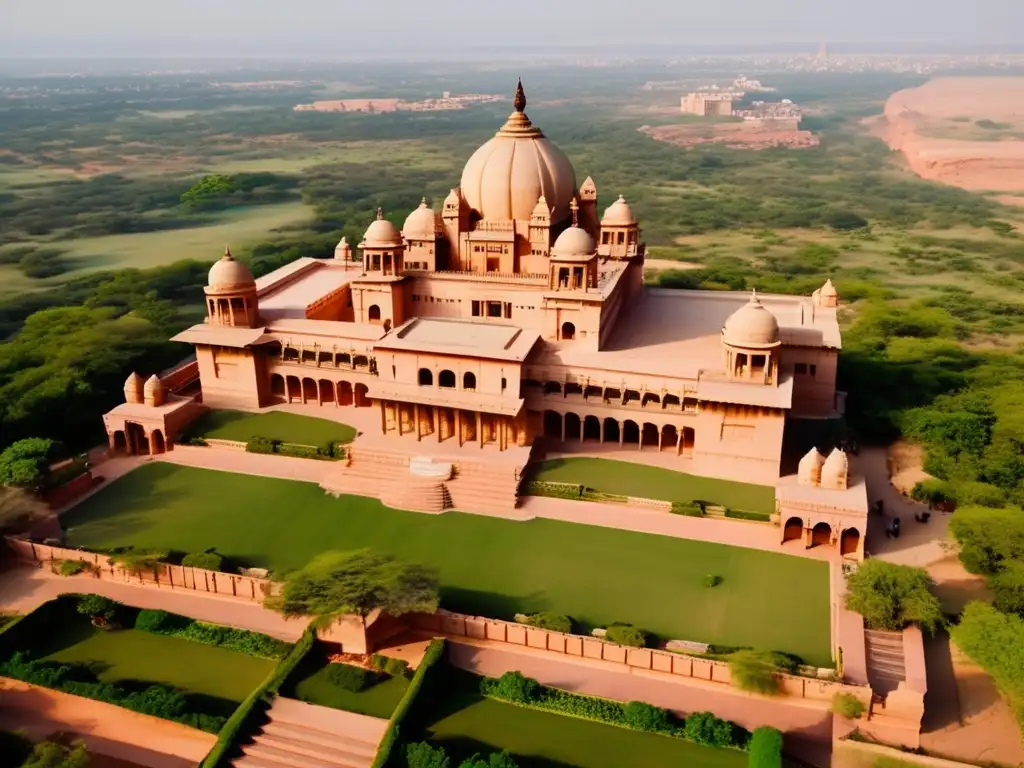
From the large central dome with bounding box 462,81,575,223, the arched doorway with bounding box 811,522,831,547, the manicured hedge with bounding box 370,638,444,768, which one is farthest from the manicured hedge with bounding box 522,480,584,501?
the large central dome with bounding box 462,81,575,223

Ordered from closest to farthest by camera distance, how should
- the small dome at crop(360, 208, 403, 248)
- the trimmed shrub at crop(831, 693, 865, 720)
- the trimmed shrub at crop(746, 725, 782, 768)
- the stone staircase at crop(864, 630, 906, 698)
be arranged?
the trimmed shrub at crop(746, 725, 782, 768)
the trimmed shrub at crop(831, 693, 865, 720)
the stone staircase at crop(864, 630, 906, 698)
the small dome at crop(360, 208, 403, 248)

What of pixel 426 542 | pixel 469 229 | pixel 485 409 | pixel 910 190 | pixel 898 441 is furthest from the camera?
pixel 910 190

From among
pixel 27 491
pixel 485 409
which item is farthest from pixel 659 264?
pixel 27 491

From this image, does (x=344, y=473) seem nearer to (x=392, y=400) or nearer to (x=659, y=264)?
(x=392, y=400)

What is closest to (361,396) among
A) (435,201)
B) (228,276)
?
(228,276)

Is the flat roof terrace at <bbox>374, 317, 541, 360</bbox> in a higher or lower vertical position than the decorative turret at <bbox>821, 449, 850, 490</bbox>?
higher

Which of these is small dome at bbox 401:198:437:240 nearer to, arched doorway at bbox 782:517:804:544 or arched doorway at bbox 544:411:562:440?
arched doorway at bbox 544:411:562:440
